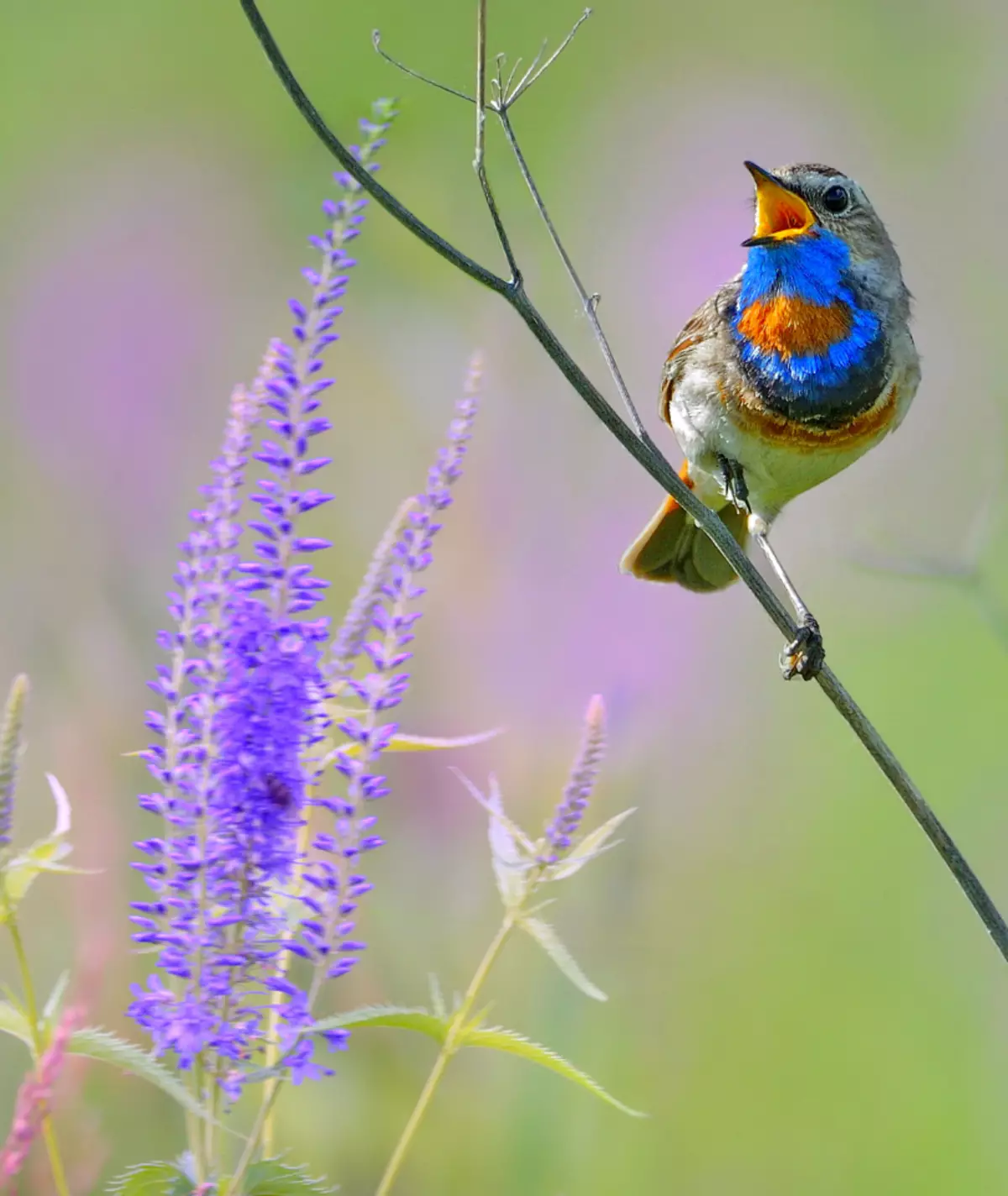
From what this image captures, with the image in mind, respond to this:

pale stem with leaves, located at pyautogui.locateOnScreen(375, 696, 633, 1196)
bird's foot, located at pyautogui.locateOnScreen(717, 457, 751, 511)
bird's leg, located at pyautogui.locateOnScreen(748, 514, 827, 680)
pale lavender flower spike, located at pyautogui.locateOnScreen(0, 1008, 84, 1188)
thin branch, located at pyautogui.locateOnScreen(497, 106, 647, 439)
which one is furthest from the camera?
bird's foot, located at pyautogui.locateOnScreen(717, 457, 751, 511)

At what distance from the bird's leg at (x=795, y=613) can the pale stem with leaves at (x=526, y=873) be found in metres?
0.64

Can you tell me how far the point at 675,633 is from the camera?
268cm

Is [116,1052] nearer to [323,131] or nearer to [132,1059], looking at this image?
[132,1059]

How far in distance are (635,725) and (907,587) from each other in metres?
0.92

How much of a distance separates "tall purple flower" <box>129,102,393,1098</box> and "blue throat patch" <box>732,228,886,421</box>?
3.28ft

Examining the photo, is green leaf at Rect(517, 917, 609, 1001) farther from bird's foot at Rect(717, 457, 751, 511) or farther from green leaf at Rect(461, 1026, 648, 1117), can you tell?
bird's foot at Rect(717, 457, 751, 511)

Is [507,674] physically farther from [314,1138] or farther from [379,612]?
[379,612]

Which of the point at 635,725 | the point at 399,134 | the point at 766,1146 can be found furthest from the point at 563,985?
the point at 399,134

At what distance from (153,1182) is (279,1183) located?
0.27ft

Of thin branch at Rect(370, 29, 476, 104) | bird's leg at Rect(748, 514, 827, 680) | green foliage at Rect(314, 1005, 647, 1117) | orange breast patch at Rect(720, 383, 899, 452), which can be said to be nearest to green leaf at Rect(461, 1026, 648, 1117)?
green foliage at Rect(314, 1005, 647, 1117)

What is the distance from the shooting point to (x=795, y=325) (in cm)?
196

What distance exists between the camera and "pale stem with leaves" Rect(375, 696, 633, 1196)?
3.57 feet

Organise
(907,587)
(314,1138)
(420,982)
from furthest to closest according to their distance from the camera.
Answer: (907,587), (420,982), (314,1138)

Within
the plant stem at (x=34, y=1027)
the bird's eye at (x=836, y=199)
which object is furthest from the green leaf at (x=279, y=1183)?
the bird's eye at (x=836, y=199)
